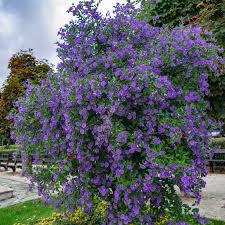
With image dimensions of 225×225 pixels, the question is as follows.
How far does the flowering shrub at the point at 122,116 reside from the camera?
3303mm

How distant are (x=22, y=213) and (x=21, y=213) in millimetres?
33

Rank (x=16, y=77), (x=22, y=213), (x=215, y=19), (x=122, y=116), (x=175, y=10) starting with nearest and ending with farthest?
(x=122, y=116), (x=215, y=19), (x=175, y=10), (x=22, y=213), (x=16, y=77)

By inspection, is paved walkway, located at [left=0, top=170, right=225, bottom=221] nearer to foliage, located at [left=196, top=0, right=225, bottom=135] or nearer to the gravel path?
the gravel path

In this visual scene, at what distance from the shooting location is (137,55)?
3.69m

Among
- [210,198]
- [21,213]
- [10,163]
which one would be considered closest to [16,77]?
[10,163]

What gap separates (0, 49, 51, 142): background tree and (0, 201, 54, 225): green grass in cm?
625

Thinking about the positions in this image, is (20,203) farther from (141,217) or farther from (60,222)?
(141,217)

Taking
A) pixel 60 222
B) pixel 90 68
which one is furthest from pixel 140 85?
pixel 60 222

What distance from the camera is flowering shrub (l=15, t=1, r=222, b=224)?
3.30m

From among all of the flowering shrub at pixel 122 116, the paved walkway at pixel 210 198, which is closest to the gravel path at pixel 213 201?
the paved walkway at pixel 210 198

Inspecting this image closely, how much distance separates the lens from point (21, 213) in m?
6.39

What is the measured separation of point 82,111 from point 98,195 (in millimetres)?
1241

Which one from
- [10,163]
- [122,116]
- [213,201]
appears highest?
[122,116]

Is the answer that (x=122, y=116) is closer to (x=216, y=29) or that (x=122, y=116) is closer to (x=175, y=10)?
(x=216, y=29)
